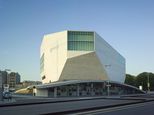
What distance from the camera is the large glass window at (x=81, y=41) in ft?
387

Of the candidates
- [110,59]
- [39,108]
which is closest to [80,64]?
[110,59]

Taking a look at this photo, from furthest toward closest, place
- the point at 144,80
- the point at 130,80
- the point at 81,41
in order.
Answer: the point at 130,80 < the point at 144,80 < the point at 81,41

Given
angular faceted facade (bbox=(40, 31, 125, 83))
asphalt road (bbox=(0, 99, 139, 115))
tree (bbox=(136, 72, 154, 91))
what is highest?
angular faceted facade (bbox=(40, 31, 125, 83))

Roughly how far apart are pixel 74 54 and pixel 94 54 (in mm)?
6771

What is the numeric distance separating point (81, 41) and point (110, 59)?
72.4 feet

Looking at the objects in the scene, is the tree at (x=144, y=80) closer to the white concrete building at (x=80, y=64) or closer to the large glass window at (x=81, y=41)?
the white concrete building at (x=80, y=64)

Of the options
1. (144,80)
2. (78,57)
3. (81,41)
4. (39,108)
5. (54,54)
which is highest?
(81,41)

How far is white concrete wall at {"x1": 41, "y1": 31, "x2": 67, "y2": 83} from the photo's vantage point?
118 m

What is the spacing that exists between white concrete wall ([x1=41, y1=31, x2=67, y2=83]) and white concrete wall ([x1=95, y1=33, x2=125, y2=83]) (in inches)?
453

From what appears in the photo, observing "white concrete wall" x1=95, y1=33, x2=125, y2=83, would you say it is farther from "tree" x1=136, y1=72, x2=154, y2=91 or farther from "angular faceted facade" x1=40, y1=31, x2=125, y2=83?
"tree" x1=136, y1=72, x2=154, y2=91

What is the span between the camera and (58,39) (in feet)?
402

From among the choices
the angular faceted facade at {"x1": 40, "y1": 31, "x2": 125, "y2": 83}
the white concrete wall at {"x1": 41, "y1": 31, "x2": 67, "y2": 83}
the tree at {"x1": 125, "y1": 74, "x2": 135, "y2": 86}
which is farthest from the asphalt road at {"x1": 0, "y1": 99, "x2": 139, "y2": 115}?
the tree at {"x1": 125, "y1": 74, "x2": 135, "y2": 86}

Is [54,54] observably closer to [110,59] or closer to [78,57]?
[78,57]

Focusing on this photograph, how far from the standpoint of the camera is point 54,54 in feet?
410
